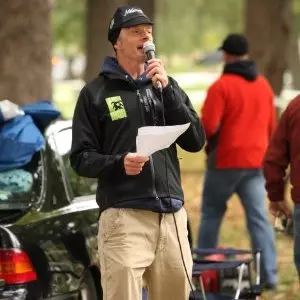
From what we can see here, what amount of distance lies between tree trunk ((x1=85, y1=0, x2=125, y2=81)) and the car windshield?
409 inches

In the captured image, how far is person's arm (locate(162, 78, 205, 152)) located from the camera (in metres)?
4.95

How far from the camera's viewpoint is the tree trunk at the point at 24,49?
9531 millimetres

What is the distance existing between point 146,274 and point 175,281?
0.15 metres

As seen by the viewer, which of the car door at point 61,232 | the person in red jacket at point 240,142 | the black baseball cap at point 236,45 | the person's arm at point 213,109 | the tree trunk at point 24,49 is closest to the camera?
the car door at point 61,232

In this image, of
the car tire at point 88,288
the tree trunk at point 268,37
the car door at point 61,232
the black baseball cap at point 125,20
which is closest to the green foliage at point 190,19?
the tree trunk at point 268,37

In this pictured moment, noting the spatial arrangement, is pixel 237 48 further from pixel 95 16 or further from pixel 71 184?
pixel 95 16

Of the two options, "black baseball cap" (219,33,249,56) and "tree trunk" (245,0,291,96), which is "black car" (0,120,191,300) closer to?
"black baseball cap" (219,33,249,56)

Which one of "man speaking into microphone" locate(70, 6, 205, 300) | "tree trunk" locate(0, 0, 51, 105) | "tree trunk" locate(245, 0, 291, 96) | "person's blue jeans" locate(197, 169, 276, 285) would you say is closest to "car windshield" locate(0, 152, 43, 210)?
"man speaking into microphone" locate(70, 6, 205, 300)

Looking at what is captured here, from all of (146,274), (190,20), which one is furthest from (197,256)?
(190,20)

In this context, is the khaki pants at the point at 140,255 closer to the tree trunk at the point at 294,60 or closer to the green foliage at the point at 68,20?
the tree trunk at the point at 294,60

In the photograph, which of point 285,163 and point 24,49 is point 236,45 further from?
point 285,163

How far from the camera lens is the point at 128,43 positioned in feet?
16.5

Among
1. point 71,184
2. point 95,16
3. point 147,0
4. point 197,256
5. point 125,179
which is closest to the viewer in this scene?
point 125,179

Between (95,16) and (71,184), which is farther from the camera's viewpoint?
(95,16)
